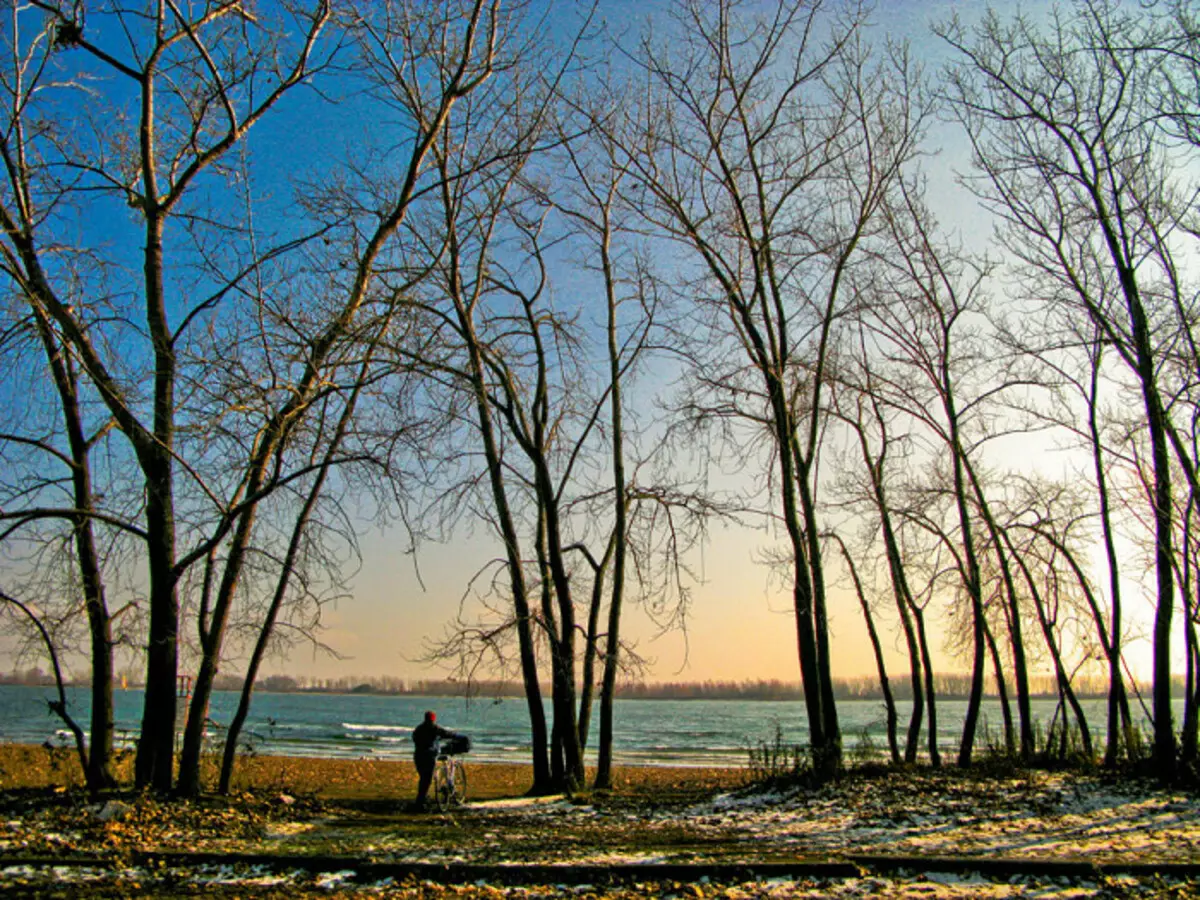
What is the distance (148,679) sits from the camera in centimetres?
1009

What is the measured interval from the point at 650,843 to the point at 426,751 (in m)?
6.09

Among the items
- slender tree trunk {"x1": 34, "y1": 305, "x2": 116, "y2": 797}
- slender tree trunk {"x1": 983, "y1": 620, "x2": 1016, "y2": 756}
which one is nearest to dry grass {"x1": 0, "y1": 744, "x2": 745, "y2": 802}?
slender tree trunk {"x1": 34, "y1": 305, "x2": 116, "y2": 797}

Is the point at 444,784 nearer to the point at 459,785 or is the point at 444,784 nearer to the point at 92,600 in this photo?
the point at 459,785

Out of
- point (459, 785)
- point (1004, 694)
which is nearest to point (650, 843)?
point (459, 785)

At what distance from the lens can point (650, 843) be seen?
774 cm

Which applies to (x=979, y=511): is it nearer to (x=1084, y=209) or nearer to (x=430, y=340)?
(x=1084, y=209)

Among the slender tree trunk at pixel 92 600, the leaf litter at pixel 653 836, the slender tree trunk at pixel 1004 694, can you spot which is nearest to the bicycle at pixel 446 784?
the leaf litter at pixel 653 836

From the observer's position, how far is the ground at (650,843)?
237 inches

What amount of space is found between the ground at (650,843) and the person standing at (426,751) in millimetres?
553

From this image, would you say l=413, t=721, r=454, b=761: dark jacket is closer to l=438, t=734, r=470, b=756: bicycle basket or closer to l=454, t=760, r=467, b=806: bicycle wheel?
l=438, t=734, r=470, b=756: bicycle basket

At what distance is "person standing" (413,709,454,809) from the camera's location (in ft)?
41.3

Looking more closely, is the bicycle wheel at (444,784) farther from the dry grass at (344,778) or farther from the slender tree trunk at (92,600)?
the slender tree trunk at (92,600)

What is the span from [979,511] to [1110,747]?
14.6 feet

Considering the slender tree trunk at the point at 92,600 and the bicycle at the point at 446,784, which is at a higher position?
the slender tree trunk at the point at 92,600
